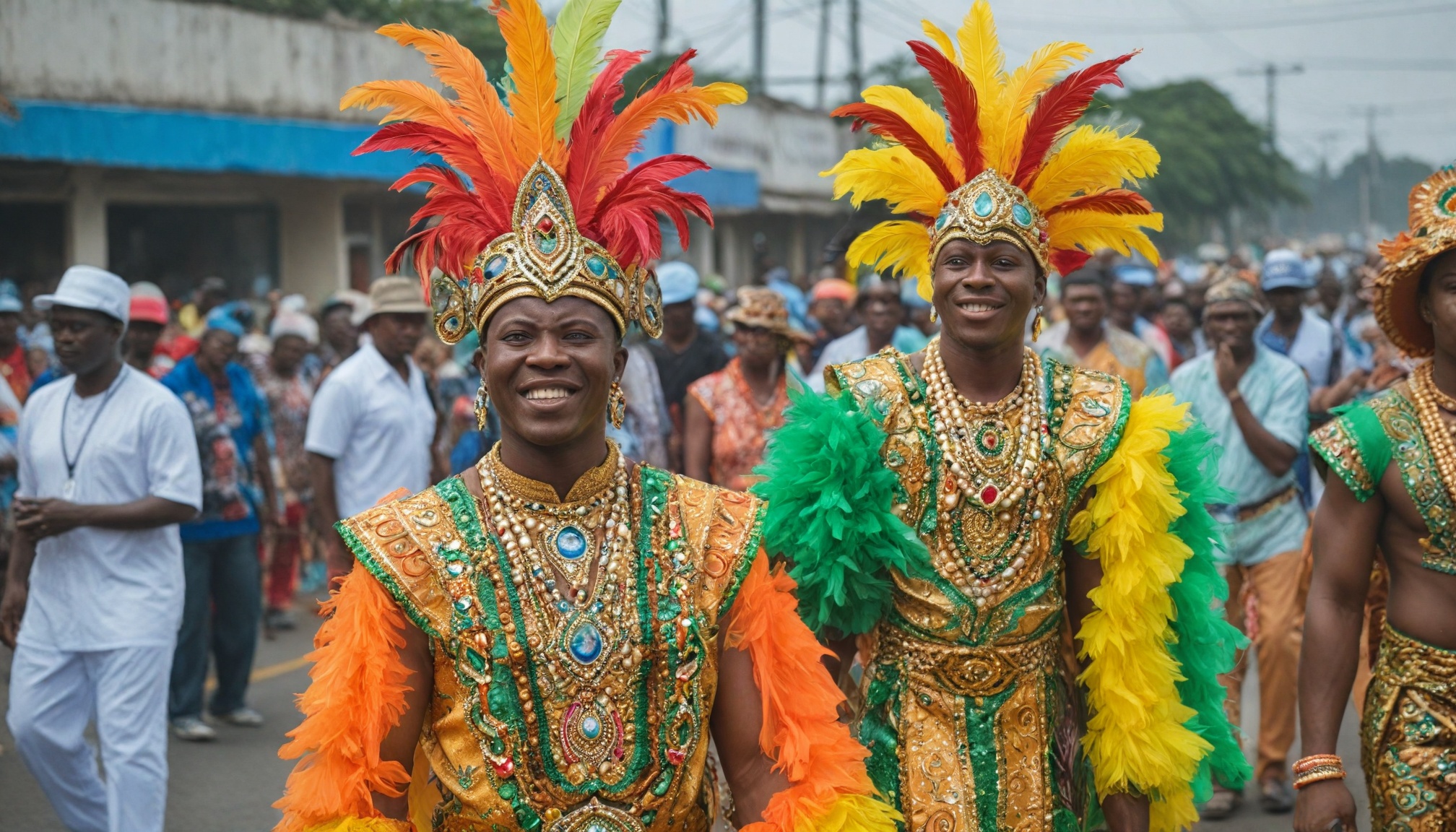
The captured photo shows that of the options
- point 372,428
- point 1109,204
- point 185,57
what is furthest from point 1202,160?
point 1109,204

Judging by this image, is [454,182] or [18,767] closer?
[454,182]

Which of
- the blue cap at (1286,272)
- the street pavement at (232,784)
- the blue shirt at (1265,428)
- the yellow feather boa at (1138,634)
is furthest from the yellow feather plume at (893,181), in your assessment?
the blue cap at (1286,272)

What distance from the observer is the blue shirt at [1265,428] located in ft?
22.9

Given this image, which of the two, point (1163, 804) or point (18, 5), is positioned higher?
point (18, 5)

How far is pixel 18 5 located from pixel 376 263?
680 cm

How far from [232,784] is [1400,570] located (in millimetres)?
5348

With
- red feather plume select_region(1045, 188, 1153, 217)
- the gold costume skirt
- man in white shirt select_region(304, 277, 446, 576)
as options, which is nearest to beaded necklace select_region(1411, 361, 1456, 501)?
the gold costume skirt

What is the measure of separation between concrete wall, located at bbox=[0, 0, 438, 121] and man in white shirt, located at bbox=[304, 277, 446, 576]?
10.9 m

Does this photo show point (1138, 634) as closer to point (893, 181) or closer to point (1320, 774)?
point (1320, 774)

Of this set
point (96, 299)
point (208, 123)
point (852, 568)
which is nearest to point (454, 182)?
point (852, 568)

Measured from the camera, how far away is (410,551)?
2959 mm

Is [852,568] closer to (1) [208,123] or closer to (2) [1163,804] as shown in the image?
(2) [1163,804]

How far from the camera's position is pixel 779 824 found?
295 cm

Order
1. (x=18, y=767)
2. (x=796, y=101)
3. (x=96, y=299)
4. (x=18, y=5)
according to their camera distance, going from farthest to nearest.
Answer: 1. (x=796, y=101)
2. (x=18, y=5)
3. (x=18, y=767)
4. (x=96, y=299)
